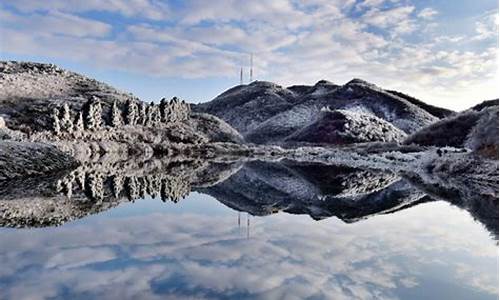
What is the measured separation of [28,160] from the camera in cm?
3862

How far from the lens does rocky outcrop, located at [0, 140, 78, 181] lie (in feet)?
113

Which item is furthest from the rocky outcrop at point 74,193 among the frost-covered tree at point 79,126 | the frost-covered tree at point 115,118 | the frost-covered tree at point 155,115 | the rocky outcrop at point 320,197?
the frost-covered tree at point 155,115

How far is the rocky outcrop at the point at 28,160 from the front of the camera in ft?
113

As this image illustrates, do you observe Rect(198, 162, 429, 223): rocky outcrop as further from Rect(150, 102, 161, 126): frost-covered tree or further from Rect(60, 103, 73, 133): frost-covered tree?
Rect(150, 102, 161, 126): frost-covered tree

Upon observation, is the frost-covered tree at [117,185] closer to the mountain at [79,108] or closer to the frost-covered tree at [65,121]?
the mountain at [79,108]

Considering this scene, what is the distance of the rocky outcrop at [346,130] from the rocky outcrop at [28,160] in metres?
112

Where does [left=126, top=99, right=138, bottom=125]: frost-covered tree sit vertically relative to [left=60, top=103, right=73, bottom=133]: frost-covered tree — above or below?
above

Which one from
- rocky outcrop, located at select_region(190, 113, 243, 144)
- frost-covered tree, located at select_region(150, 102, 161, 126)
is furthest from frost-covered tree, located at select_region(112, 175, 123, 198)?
rocky outcrop, located at select_region(190, 113, 243, 144)

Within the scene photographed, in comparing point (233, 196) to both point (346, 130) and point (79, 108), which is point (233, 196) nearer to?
point (79, 108)

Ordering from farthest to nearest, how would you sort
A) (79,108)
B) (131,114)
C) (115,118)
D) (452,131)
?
(79,108) → (131,114) → (115,118) → (452,131)

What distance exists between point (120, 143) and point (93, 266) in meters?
73.2

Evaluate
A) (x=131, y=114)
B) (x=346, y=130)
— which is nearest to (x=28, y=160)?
(x=131, y=114)

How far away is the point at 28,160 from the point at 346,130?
125m

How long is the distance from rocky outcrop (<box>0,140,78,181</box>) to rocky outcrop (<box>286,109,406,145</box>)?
112 m
